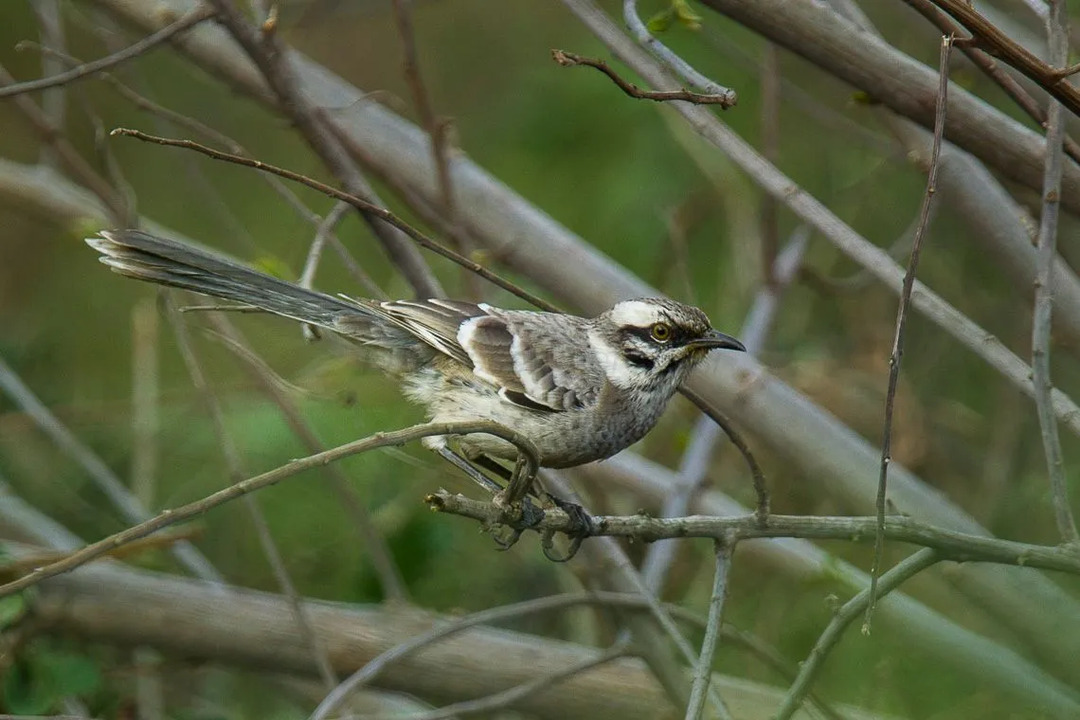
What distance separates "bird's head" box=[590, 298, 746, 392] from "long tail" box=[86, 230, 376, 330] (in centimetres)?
97

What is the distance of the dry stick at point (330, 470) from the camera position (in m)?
4.38

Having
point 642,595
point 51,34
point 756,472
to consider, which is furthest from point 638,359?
point 51,34

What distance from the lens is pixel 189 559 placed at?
5562mm

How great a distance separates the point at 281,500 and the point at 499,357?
7.76 ft

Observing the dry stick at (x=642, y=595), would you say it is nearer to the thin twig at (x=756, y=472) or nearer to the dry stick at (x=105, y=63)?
the thin twig at (x=756, y=472)

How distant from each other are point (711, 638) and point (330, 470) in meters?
2.15

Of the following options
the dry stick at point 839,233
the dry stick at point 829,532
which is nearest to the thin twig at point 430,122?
the dry stick at point 839,233

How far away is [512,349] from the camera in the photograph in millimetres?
3973

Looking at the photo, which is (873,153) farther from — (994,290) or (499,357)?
(499,357)

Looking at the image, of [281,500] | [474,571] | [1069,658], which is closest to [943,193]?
[1069,658]

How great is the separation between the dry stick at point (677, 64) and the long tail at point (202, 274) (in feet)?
4.35

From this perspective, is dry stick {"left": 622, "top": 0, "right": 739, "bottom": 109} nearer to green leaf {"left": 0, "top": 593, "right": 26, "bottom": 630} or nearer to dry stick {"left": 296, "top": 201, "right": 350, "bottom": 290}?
dry stick {"left": 296, "top": 201, "right": 350, "bottom": 290}

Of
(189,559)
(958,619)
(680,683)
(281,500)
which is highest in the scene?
(958,619)

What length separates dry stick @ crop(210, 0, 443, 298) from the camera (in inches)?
161
